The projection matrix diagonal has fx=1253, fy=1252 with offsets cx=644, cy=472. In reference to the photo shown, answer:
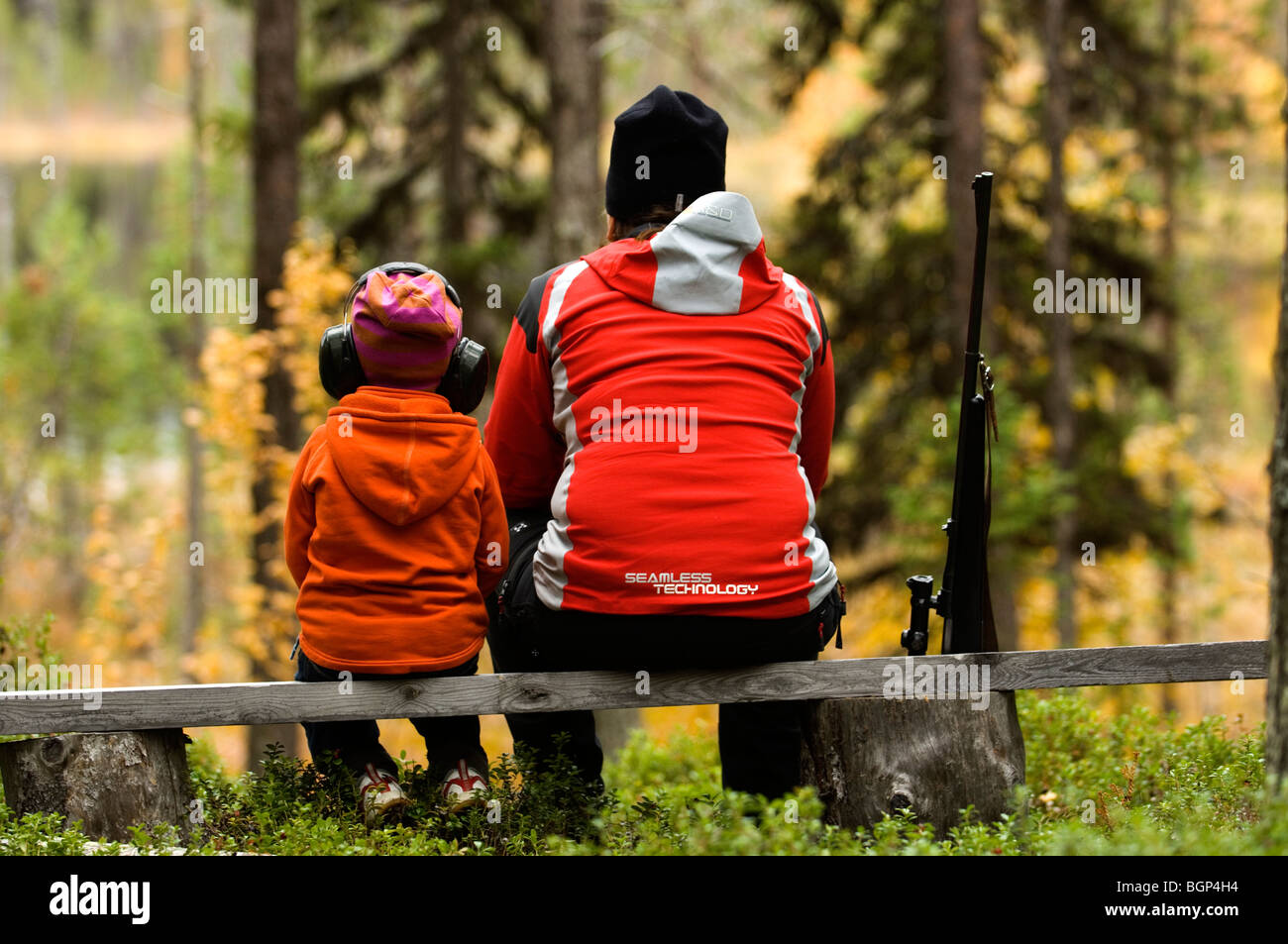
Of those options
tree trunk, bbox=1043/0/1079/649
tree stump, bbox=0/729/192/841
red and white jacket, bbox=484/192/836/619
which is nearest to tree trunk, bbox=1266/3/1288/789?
red and white jacket, bbox=484/192/836/619

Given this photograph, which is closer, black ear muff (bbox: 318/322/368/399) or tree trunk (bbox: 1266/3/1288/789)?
tree trunk (bbox: 1266/3/1288/789)

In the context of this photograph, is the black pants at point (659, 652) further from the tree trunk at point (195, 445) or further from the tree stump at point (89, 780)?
the tree trunk at point (195, 445)

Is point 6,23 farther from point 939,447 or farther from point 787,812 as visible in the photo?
point 787,812

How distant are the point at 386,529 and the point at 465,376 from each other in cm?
51

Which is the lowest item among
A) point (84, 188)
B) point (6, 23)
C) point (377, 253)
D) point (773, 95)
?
point (377, 253)

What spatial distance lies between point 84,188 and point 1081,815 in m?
56.6

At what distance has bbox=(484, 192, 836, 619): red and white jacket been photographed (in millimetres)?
3371

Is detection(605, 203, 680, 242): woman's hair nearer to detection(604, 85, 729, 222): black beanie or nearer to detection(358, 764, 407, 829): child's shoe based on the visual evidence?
detection(604, 85, 729, 222): black beanie

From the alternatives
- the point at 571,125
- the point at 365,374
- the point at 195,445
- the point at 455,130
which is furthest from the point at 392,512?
the point at 195,445

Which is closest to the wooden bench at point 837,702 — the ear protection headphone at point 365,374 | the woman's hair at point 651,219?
the ear protection headphone at point 365,374

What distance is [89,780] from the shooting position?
3.56m

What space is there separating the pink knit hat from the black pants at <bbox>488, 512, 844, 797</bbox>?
25.0 inches
